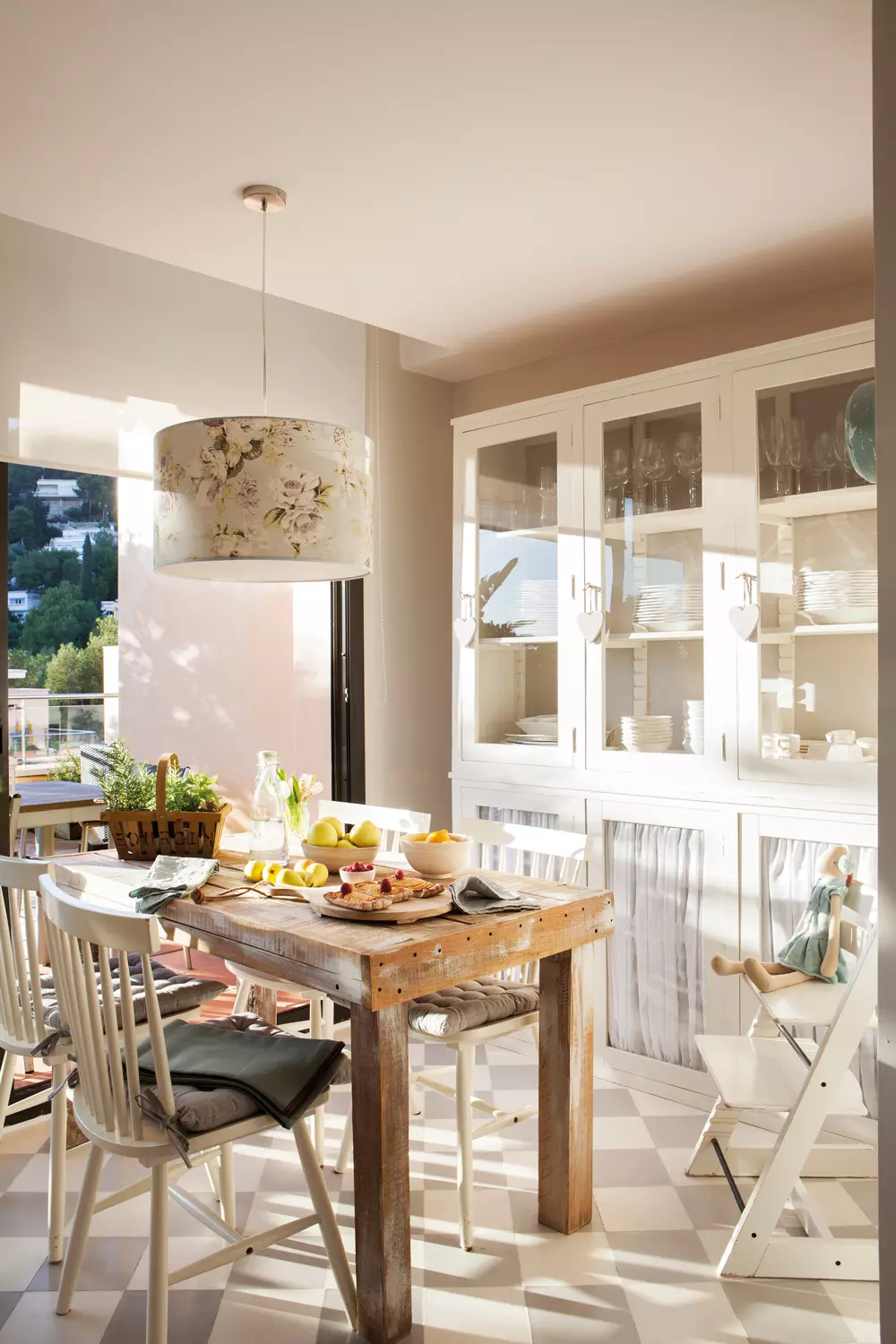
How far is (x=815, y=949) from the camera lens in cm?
250

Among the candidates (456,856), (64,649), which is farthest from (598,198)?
(64,649)

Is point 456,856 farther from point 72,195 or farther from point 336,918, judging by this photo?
point 72,195

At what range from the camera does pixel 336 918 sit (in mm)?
2109

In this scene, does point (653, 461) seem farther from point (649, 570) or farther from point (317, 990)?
point (317, 990)

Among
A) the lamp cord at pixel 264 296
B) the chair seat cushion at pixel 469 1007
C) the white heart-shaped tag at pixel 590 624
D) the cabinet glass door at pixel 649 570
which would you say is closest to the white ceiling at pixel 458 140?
the lamp cord at pixel 264 296

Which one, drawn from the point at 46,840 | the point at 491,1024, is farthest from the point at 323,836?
the point at 46,840

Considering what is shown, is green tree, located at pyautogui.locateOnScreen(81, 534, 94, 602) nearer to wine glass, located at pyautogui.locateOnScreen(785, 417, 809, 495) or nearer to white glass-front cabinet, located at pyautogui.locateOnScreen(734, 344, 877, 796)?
white glass-front cabinet, located at pyautogui.locateOnScreen(734, 344, 877, 796)

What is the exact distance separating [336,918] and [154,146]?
66.2 inches

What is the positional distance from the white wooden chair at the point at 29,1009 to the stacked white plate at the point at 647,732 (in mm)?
1707

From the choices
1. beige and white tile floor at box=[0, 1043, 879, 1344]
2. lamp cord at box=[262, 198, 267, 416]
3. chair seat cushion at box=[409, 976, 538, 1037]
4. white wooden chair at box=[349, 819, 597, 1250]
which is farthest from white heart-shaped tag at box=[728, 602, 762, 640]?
lamp cord at box=[262, 198, 267, 416]

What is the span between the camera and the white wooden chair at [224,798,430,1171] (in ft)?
8.75

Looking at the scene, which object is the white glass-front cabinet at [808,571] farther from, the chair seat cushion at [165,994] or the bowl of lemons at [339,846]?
the chair seat cushion at [165,994]

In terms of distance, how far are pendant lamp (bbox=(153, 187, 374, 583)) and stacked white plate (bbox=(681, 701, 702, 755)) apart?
1.21 m

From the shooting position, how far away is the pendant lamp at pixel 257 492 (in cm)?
213
